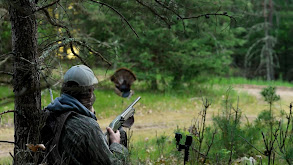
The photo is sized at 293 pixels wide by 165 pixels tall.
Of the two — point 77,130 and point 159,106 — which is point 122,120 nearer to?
point 77,130

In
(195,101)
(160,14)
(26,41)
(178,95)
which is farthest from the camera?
(178,95)

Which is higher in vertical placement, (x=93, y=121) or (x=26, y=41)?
(x=26, y=41)

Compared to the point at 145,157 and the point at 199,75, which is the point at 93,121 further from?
the point at 199,75

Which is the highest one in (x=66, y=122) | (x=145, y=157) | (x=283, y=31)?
(x=283, y=31)

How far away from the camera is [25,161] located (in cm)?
369

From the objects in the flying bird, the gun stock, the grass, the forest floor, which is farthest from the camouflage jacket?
the forest floor

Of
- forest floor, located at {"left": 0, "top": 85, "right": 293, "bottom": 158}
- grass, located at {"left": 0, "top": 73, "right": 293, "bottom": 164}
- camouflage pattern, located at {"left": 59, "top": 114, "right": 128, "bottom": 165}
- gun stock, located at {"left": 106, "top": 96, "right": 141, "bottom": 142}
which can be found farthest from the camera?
grass, located at {"left": 0, "top": 73, "right": 293, "bottom": 164}

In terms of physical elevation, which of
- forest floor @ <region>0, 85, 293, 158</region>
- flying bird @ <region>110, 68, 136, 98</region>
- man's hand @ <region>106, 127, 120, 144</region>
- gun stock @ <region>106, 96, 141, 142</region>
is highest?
flying bird @ <region>110, 68, 136, 98</region>

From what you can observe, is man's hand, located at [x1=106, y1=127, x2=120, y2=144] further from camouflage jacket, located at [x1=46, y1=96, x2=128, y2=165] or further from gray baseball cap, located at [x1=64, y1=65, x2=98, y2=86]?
gray baseball cap, located at [x1=64, y1=65, x2=98, y2=86]

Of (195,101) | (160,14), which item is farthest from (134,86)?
(160,14)

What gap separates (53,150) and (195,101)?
36.5 ft

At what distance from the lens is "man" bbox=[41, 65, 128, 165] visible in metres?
3.43

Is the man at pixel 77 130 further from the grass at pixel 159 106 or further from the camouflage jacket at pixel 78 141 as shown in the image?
the grass at pixel 159 106

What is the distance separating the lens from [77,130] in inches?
135
